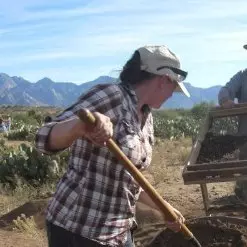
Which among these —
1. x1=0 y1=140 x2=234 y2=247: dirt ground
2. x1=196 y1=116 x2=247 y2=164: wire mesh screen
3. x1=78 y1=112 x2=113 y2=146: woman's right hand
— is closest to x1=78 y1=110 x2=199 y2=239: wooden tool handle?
x1=78 y1=112 x2=113 y2=146: woman's right hand

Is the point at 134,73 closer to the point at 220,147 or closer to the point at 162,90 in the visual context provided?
the point at 162,90

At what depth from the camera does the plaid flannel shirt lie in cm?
301

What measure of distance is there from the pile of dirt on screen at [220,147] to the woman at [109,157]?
123 inches

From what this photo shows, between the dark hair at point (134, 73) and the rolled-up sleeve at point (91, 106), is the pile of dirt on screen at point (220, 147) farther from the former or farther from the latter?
the rolled-up sleeve at point (91, 106)

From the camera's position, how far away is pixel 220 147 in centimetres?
663

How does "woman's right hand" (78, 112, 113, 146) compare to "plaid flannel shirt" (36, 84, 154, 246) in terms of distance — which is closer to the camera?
"woman's right hand" (78, 112, 113, 146)

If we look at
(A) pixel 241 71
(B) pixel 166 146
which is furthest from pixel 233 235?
(B) pixel 166 146

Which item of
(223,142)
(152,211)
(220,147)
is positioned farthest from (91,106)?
(152,211)

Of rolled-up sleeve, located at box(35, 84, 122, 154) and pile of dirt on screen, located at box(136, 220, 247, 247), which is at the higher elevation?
rolled-up sleeve, located at box(35, 84, 122, 154)

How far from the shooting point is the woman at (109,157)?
3.01 m

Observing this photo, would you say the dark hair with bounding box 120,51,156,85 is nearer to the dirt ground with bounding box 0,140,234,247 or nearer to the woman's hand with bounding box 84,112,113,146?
the woman's hand with bounding box 84,112,113,146

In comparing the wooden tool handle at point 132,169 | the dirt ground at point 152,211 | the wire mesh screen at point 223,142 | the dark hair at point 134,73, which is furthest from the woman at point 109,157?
the dirt ground at point 152,211

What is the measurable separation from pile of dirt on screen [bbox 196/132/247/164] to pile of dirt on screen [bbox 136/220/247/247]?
2.36 feet

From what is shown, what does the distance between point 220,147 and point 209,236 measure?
123 centimetres
